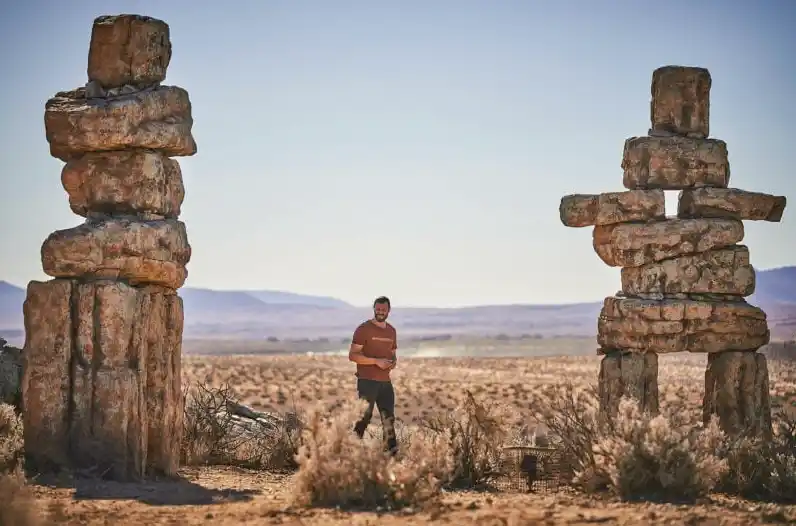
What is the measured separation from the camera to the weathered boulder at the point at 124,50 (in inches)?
489

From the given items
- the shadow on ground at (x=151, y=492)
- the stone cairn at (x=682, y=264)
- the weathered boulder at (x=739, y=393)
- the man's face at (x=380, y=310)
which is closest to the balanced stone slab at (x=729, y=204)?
the stone cairn at (x=682, y=264)

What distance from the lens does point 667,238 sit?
44.9 ft

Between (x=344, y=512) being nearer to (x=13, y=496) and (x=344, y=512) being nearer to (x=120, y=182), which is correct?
(x=13, y=496)

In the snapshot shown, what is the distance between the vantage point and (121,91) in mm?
12422

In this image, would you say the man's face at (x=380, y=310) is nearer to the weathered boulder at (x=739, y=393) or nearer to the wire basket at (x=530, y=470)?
the wire basket at (x=530, y=470)

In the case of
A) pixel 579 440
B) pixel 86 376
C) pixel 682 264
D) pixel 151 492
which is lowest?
pixel 151 492

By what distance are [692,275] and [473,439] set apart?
3.60m

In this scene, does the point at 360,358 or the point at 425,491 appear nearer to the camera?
the point at 425,491

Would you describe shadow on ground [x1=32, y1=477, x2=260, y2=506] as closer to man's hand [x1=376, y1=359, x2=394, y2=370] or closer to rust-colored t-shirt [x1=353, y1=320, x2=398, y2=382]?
rust-colored t-shirt [x1=353, y1=320, x2=398, y2=382]

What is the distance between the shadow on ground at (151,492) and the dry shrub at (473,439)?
87.8 inches

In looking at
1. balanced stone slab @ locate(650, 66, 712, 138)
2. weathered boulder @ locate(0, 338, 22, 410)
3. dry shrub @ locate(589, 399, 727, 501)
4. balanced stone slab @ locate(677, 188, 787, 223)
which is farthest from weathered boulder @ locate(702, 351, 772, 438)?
weathered boulder @ locate(0, 338, 22, 410)

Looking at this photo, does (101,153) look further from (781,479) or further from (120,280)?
(781,479)

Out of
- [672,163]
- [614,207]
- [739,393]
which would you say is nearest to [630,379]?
[739,393]

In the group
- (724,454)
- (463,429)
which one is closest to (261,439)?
(463,429)
